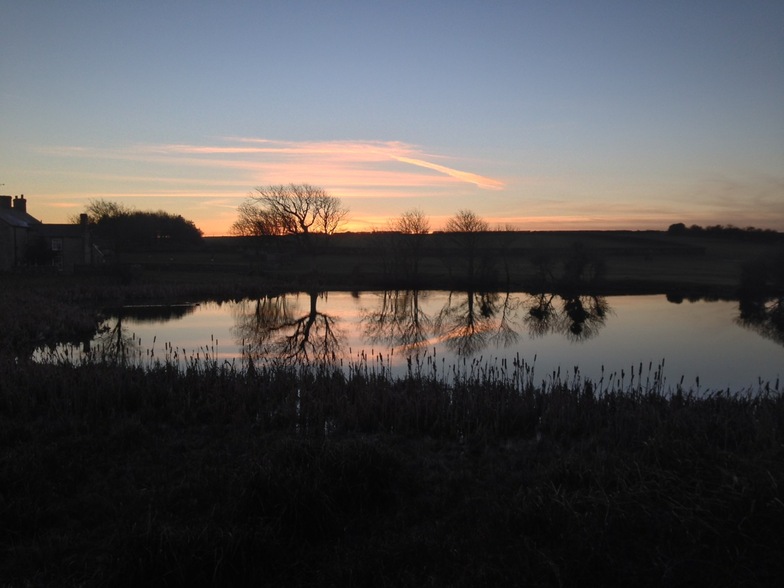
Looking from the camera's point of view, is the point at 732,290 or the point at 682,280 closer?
the point at 732,290

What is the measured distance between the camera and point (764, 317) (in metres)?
27.9

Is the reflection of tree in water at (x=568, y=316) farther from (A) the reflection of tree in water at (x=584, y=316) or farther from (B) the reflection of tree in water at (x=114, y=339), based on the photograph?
(B) the reflection of tree in water at (x=114, y=339)

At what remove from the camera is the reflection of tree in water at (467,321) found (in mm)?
19062

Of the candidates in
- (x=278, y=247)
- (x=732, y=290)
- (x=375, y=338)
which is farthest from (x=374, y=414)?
(x=278, y=247)

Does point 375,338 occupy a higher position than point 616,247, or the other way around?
point 616,247

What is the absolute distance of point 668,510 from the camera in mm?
4418

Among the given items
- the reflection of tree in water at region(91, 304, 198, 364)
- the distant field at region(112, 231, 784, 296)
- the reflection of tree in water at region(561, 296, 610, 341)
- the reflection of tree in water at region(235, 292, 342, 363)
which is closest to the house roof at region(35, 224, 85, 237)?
the distant field at region(112, 231, 784, 296)

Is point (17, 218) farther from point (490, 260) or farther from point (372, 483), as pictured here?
point (372, 483)

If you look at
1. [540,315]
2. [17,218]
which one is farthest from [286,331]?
[17,218]

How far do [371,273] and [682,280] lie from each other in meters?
23.9

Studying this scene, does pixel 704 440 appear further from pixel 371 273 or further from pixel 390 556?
pixel 371 273

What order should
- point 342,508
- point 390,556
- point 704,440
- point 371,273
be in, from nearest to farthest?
point 390,556 < point 342,508 < point 704,440 < point 371,273

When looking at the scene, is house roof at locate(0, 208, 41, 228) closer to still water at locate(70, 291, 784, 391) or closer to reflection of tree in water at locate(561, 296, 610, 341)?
still water at locate(70, 291, 784, 391)

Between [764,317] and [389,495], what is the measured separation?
28465mm
